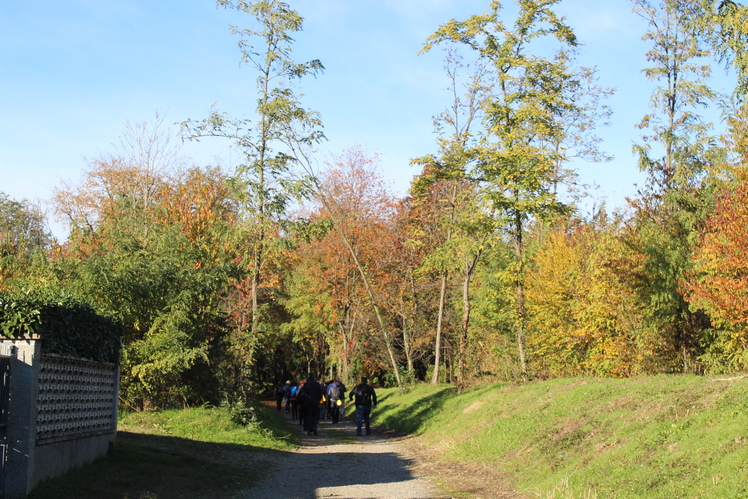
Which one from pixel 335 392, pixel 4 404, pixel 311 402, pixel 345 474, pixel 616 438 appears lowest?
pixel 345 474

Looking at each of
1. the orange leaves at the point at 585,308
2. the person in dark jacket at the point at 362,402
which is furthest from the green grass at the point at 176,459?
the orange leaves at the point at 585,308

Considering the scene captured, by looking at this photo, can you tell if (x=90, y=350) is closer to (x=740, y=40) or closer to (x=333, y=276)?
(x=740, y=40)

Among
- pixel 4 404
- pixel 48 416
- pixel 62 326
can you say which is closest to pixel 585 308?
pixel 62 326

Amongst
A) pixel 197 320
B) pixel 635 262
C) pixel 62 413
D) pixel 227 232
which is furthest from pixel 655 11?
pixel 62 413

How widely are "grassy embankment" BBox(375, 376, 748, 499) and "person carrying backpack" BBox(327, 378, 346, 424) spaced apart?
10.9 meters

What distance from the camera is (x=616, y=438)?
10.7 meters

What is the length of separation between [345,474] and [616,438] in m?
5.12

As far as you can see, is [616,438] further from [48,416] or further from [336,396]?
[336,396]

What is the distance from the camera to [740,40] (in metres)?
20.1

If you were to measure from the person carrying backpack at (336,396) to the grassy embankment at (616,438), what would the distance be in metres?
10.9

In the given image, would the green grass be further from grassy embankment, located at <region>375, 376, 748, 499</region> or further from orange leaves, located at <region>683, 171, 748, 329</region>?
orange leaves, located at <region>683, 171, 748, 329</region>

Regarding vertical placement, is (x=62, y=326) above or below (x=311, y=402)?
above

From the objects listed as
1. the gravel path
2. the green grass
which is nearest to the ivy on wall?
the green grass

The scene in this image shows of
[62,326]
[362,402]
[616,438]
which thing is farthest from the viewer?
[362,402]
